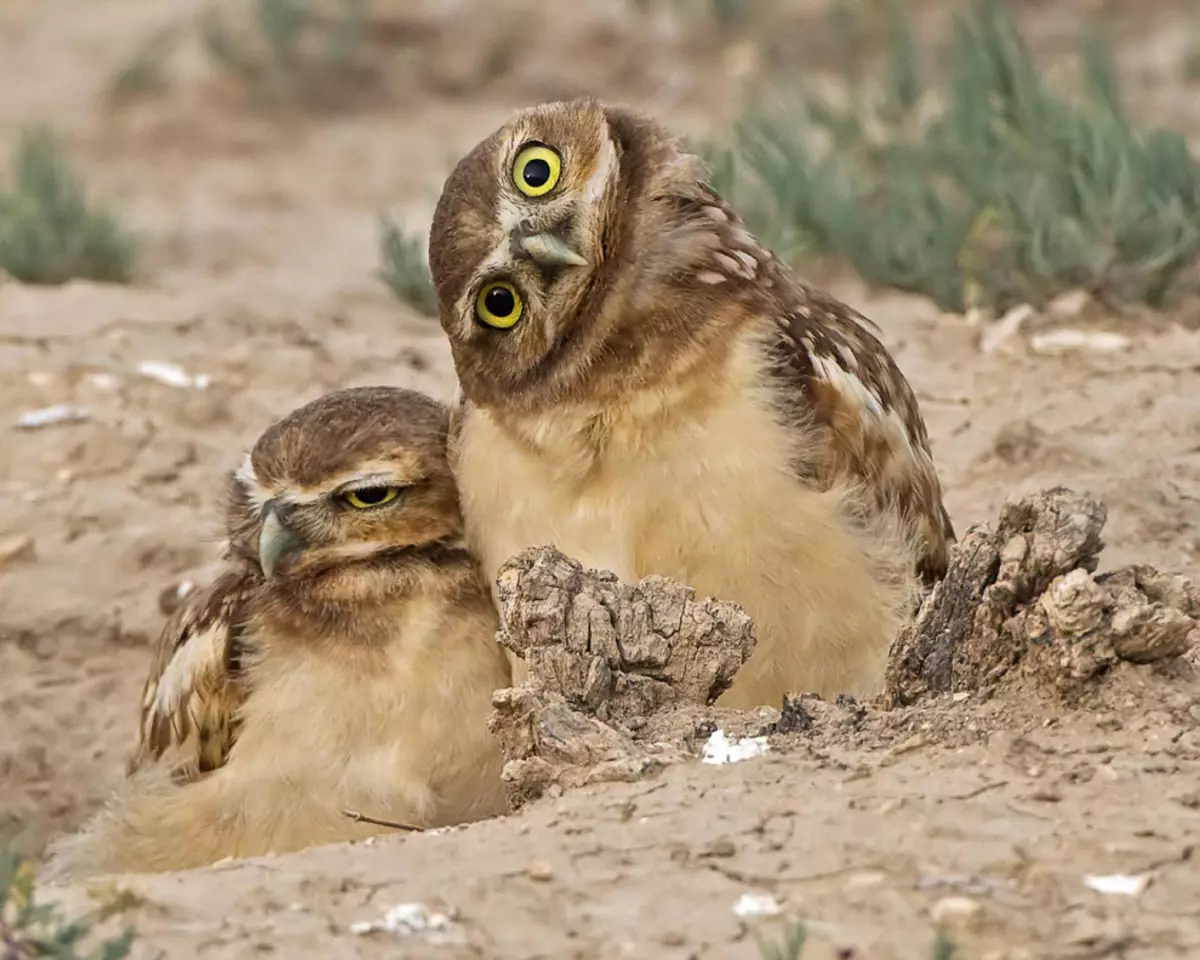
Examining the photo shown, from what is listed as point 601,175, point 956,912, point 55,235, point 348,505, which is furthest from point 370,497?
point 55,235

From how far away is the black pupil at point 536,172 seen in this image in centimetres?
473

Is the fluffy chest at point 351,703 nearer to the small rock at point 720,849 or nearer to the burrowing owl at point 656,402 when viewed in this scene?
the burrowing owl at point 656,402

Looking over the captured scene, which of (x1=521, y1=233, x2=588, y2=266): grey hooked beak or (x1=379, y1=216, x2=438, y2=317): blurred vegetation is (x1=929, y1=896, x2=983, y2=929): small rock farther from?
(x1=379, y1=216, x2=438, y2=317): blurred vegetation

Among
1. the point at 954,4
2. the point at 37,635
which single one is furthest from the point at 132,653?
the point at 954,4

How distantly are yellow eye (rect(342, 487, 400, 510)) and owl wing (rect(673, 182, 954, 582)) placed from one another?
880 mm

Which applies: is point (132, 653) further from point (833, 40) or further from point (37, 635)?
point (833, 40)

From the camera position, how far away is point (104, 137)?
1117 centimetres

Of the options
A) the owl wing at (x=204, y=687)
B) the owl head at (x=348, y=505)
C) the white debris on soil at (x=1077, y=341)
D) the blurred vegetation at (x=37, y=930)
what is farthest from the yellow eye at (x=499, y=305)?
the white debris on soil at (x=1077, y=341)

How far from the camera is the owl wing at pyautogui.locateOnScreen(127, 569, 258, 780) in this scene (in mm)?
4949

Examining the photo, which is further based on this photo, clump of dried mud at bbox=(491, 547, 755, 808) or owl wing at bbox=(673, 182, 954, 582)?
owl wing at bbox=(673, 182, 954, 582)

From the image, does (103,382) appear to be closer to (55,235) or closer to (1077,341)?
(55,235)

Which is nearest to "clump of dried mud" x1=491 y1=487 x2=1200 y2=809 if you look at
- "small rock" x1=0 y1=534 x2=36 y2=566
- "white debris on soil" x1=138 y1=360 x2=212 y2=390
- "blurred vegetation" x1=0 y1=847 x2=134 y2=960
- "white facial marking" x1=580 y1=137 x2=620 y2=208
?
"white facial marking" x1=580 y1=137 x2=620 y2=208

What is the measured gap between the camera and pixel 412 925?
3219mm

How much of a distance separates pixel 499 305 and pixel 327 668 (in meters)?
0.89
